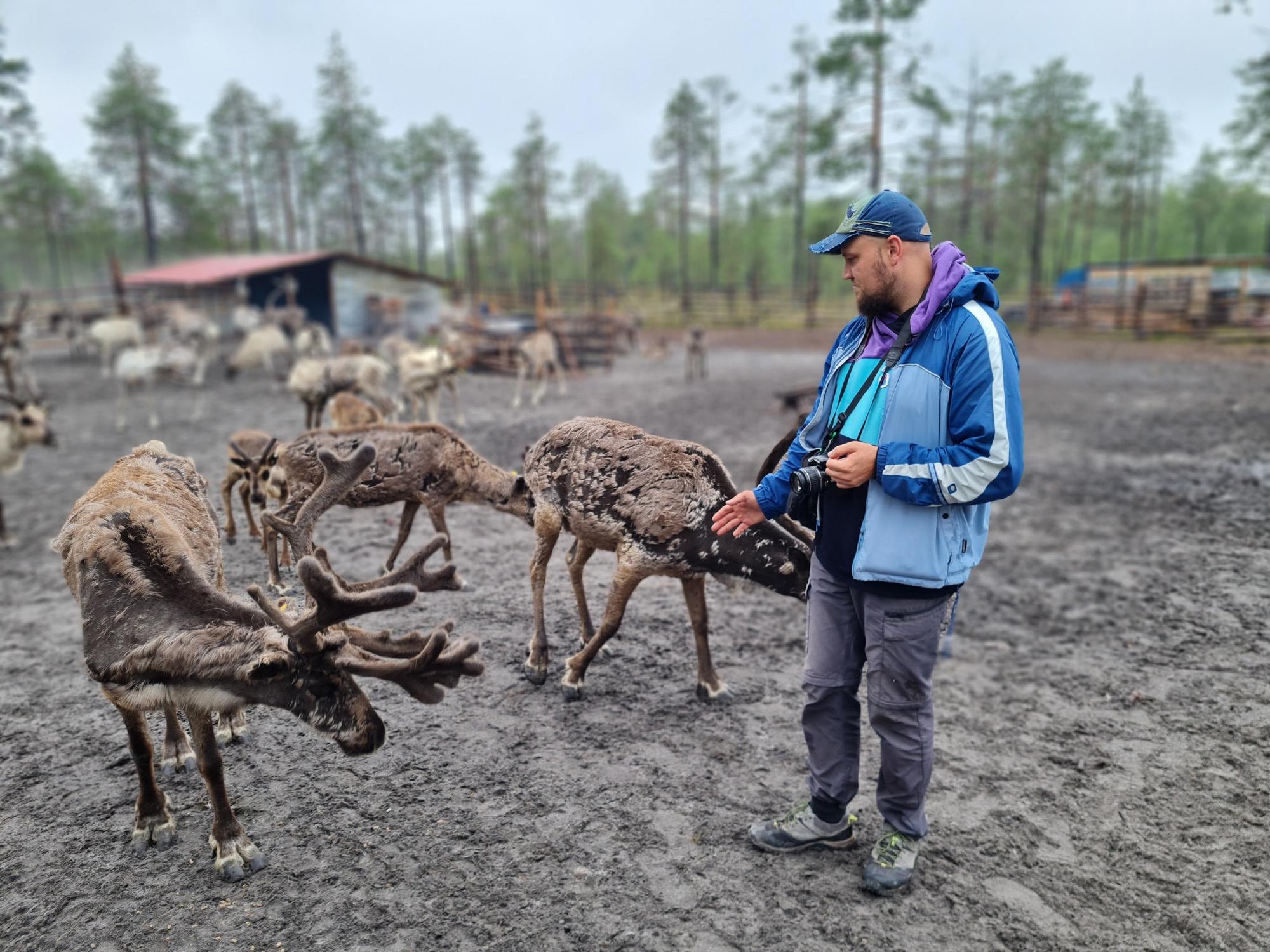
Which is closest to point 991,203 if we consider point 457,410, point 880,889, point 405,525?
point 457,410

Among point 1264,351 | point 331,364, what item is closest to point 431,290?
point 331,364

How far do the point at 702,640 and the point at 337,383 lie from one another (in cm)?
895

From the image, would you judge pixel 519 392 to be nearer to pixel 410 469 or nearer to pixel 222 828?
pixel 410 469

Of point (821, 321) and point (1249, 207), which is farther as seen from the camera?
point (1249, 207)

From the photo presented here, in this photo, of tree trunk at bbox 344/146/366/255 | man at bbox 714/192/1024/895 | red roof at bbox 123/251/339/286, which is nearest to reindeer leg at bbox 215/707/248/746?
man at bbox 714/192/1024/895

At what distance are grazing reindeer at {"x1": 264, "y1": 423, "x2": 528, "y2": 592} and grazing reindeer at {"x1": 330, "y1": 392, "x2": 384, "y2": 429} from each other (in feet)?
10.1

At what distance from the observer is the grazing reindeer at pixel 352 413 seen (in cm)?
905

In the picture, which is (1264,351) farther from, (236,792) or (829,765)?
(236,792)

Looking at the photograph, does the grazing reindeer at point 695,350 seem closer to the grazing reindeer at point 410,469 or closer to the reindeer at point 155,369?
the reindeer at point 155,369

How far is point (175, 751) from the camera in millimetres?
3898

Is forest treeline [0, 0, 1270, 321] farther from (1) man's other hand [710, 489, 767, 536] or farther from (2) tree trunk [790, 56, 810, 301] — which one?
(1) man's other hand [710, 489, 767, 536]

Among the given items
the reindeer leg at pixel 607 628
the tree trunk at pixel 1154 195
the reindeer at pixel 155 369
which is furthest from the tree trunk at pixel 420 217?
the reindeer leg at pixel 607 628

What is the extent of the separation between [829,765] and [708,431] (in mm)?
9738

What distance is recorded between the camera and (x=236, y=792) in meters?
3.69
